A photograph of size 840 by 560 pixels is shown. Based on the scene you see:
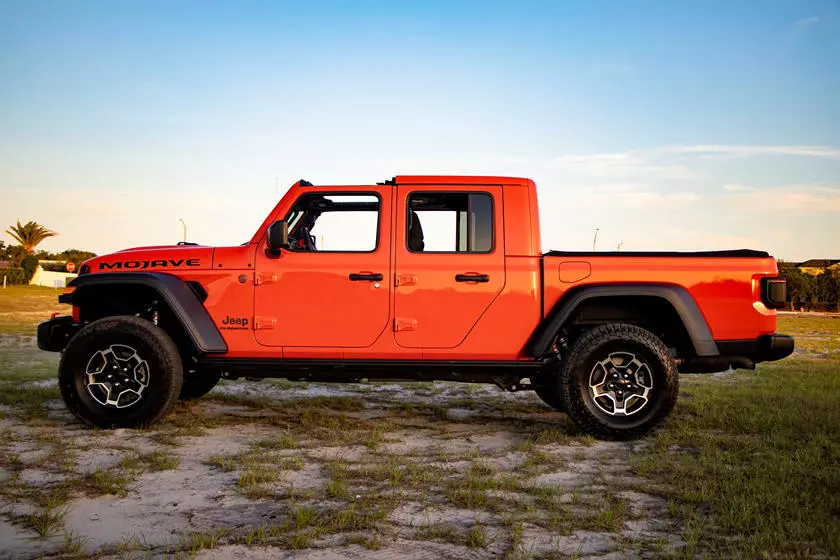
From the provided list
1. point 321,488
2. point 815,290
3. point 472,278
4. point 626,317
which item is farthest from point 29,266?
point 321,488

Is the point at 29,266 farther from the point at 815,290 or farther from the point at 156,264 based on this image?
the point at 156,264

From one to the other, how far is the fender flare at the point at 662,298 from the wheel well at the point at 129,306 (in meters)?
2.92

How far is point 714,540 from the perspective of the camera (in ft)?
10.5

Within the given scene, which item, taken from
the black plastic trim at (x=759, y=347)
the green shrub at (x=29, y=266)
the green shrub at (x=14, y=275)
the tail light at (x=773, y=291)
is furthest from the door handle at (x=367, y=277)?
the green shrub at (x=29, y=266)

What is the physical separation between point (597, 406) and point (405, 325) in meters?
1.64

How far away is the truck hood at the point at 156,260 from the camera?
5621 millimetres

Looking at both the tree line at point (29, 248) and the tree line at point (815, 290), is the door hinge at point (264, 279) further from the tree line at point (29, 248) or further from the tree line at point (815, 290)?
the tree line at point (29, 248)

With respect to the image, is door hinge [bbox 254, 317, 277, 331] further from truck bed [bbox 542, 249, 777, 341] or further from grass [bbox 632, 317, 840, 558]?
grass [bbox 632, 317, 840, 558]

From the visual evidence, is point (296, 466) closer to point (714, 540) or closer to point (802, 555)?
point (714, 540)

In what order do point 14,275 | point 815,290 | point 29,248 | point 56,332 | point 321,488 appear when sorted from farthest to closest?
1. point 29,248
2. point 14,275
3. point 815,290
4. point 56,332
5. point 321,488

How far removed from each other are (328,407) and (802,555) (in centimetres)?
457

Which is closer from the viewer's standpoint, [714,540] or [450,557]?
[450,557]

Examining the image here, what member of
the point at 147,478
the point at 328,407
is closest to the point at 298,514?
the point at 147,478

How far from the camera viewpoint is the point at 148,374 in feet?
18.0
